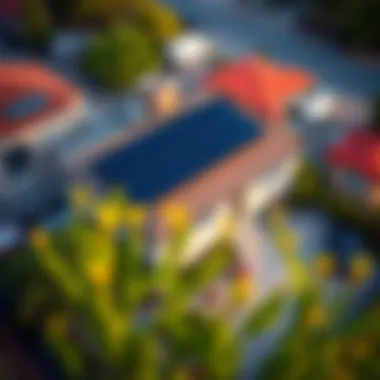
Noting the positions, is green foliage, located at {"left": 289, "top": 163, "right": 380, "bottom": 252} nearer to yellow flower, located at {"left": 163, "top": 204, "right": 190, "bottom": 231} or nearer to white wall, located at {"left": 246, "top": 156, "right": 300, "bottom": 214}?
white wall, located at {"left": 246, "top": 156, "right": 300, "bottom": 214}

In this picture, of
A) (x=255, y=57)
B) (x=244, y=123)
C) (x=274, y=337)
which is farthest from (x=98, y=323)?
(x=255, y=57)

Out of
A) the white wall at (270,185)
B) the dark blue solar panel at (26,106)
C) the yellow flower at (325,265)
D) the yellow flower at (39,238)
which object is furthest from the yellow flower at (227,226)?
the dark blue solar panel at (26,106)

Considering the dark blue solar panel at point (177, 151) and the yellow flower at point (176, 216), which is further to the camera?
the dark blue solar panel at point (177, 151)

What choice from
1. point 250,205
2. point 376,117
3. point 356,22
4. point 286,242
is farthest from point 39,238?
point 356,22

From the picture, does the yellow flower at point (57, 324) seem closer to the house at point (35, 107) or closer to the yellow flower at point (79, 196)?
the yellow flower at point (79, 196)

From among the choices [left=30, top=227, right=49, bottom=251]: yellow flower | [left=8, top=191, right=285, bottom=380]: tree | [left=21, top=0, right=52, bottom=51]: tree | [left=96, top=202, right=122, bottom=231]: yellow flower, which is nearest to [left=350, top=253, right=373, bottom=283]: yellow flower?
[left=8, top=191, right=285, bottom=380]: tree

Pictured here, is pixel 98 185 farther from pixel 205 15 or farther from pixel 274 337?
pixel 205 15
